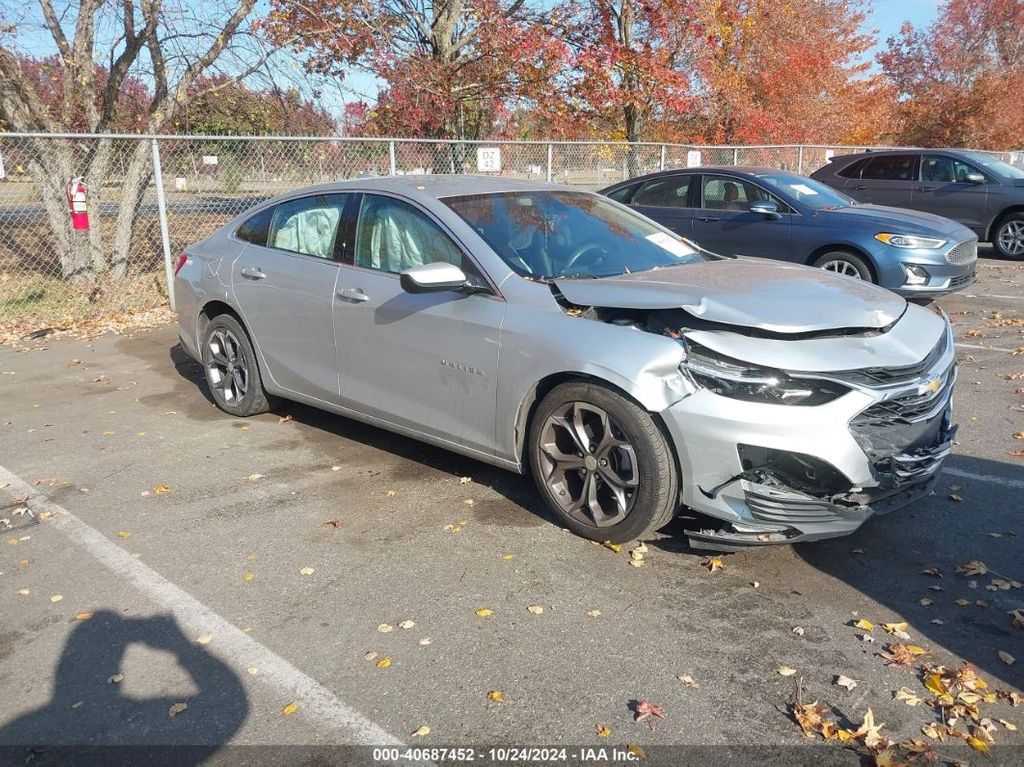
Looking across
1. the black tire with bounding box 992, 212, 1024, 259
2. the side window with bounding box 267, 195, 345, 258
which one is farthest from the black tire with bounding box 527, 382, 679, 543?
the black tire with bounding box 992, 212, 1024, 259

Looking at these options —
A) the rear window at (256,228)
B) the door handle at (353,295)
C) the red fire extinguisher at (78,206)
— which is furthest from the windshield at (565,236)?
the red fire extinguisher at (78,206)

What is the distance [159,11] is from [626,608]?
10890mm

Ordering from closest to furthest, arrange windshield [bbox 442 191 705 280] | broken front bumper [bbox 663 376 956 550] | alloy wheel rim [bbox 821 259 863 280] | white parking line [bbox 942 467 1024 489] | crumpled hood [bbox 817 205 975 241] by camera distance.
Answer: broken front bumper [bbox 663 376 956 550] → windshield [bbox 442 191 705 280] → white parking line [bbox 942 467 1024 489] → crumpled hood [bbox 817 205 975 241] → alloy wheel rim [bbox 821 259 863 280]

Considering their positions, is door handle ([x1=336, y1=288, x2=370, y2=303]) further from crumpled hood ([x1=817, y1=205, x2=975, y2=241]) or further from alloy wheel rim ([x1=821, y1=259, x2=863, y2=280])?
crumpled hood ([x1=817, y1=205, x2=975, y2=241])

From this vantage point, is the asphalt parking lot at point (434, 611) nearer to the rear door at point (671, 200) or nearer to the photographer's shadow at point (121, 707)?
the photographer's shadow at point (121, 707)

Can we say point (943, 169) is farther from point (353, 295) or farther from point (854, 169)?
point (353, 295)

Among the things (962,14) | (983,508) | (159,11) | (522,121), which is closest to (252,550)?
(983,508)

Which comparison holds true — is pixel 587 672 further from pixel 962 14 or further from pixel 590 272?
pixel 962 14

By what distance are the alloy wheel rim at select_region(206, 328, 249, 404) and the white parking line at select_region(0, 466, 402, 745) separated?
1680mm

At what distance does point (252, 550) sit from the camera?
3.96 m

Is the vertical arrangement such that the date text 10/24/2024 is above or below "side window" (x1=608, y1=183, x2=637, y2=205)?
below

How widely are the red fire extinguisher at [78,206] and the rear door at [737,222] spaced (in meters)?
7.29

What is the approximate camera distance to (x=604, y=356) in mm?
3689

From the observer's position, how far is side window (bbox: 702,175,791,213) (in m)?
9.46
